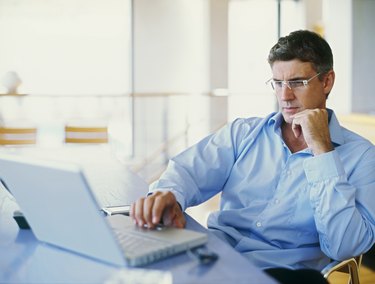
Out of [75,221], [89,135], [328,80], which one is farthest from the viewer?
[89,135]

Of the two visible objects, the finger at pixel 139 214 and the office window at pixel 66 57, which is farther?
the office window at pixel 66 57

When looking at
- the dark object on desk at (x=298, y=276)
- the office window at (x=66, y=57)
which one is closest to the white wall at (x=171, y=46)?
the office window at (x=66, y=57)

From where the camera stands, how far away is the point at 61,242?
1250 mm

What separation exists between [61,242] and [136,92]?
20.2 feet

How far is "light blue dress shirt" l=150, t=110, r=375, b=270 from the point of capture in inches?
61.3


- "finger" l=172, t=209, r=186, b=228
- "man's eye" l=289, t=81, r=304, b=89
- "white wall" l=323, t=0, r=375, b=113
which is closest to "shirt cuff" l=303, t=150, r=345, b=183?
"man's eye" l=289, t=81, r=304, b=89

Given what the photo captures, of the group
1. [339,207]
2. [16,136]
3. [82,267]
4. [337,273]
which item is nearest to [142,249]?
[82,267]

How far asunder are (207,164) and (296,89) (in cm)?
35

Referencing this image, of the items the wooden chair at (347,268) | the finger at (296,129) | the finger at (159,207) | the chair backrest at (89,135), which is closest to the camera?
the finger at (159,207)

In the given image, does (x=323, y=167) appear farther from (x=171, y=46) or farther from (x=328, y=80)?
(x=171, y=46)

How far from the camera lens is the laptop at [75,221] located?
3.42 ft

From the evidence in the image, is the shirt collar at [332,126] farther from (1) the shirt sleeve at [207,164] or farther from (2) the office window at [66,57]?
(2) the office window at [66,57]

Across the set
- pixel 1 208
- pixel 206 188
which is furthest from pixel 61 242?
pixel 206 188

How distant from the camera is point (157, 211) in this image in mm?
1355
